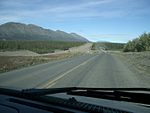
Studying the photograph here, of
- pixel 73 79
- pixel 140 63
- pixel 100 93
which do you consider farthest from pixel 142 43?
pixel 100 93

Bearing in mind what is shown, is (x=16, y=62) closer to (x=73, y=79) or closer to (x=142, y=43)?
(x=73, y=79)

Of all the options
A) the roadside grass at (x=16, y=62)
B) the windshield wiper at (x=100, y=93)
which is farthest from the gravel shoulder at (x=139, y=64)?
the windshield wiper at (x=100, y=93)

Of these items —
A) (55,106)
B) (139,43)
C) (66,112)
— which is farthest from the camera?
(139,43)

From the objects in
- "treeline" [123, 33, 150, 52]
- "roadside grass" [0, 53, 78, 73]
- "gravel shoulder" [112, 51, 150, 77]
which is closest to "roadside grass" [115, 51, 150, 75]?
"gravel shoulder" [112, 51, 150, 77]

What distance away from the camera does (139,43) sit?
123 meters

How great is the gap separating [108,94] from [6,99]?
128cm

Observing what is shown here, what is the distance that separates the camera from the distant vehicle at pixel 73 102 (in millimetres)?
2766

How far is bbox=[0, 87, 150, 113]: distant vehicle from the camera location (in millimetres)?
2766

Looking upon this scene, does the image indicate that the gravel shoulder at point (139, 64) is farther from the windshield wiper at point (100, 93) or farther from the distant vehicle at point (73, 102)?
the distant vehicle at point (73, 102)

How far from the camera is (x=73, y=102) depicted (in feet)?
9.86

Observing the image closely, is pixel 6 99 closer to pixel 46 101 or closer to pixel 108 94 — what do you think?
pixel 46 101

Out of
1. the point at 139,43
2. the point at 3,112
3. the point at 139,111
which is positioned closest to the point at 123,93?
the point at 139,111

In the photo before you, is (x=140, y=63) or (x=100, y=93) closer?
(x=100, y=93)

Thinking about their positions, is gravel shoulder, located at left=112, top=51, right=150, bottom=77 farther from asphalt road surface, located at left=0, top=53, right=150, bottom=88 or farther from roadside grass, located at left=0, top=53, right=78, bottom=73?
roadside grass, located at left=0, top=53, right=78, bottom=73
